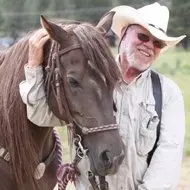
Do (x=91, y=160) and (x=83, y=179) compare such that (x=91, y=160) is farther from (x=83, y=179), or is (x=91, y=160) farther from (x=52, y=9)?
(x=52, y=9)

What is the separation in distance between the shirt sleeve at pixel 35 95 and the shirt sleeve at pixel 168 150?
0.61m

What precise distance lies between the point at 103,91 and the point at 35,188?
2.84 feet

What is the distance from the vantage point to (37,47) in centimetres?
329

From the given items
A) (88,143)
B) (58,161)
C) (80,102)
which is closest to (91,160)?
(88,143)

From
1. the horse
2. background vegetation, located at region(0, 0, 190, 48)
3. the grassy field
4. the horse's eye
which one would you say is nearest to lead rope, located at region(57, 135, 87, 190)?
the horse

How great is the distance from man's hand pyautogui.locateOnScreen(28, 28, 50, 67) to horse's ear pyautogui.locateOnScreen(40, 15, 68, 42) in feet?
0.28

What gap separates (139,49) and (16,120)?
31.5 inches

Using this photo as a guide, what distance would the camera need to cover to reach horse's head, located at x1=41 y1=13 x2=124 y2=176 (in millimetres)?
3061

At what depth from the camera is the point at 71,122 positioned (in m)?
3.24

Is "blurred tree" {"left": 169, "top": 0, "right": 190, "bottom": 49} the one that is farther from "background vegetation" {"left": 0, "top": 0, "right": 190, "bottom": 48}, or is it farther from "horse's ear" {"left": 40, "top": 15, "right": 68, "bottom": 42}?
"horse's ear" {"left": 40, "top": 15, "right": 68, "bottom": 42}

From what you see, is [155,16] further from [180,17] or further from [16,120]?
[180,17]

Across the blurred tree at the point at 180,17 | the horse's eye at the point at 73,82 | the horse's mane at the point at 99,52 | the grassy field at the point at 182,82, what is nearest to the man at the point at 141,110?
the horse's mane at the point at 99,52

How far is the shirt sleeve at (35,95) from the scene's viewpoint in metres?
3.30

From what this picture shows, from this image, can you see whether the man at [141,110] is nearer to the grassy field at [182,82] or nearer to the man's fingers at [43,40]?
the man's fingers at [43,40]
